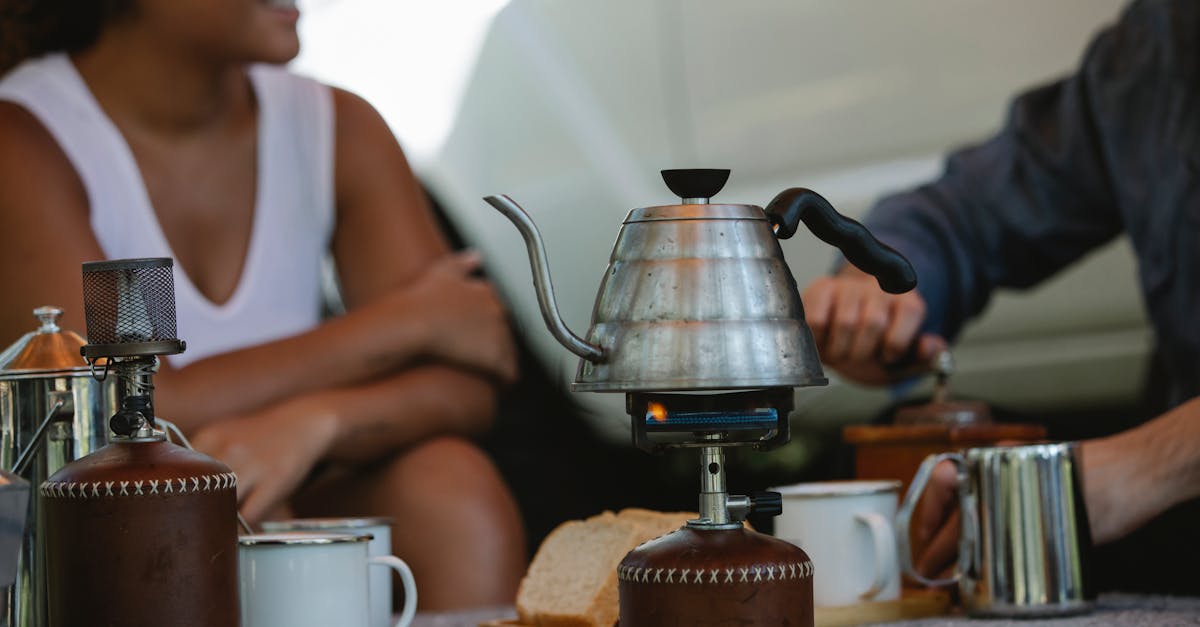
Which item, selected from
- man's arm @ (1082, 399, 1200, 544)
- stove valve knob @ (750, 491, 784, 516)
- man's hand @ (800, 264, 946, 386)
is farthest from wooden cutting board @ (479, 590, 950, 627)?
man's hand @ (800, 264, 946, 386)

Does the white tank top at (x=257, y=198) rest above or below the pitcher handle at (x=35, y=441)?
above

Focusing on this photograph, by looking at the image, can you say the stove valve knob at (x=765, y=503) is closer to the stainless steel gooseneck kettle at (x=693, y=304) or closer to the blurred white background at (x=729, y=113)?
the stainless steel gooseneck kettle at (x=693, y=304)

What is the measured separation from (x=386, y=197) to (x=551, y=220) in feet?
2.77

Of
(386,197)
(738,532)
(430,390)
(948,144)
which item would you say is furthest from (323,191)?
(738,532)

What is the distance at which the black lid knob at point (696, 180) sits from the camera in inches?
39.6

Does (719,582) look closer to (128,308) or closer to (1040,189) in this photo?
(128,308)

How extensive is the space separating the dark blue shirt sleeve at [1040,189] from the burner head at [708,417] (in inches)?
54.0

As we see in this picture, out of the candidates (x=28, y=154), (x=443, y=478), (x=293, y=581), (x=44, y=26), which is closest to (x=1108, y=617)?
(x=293, y=581)

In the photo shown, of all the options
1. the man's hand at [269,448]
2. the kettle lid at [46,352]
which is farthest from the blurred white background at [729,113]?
the kettle lid at [46,352]

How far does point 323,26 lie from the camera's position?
335 cm

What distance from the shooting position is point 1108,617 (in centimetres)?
125

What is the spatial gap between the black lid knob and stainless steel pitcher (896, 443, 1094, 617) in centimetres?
40

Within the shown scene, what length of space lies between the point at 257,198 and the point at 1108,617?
135 cm

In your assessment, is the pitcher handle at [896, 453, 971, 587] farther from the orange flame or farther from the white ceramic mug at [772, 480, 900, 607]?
the orange flame
